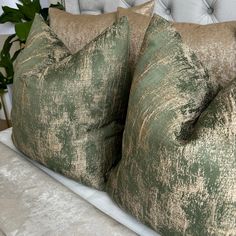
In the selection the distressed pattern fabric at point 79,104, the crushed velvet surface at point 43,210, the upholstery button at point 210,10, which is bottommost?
the crushed velvet surface at point 43,210

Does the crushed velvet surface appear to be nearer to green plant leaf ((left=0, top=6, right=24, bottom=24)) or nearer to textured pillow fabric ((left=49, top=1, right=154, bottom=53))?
textured pillow fabric ((left=49, top=1, right=154, bottom=53))

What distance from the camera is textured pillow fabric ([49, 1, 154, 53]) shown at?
1.17m

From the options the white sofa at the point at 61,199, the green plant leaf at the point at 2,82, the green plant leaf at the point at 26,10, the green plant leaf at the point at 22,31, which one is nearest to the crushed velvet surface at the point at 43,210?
the white sofa at the point at 61,199

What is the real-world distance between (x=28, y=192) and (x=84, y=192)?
17 centimetres

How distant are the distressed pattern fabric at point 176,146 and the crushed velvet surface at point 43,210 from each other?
9 centimetres

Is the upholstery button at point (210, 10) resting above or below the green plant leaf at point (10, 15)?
above

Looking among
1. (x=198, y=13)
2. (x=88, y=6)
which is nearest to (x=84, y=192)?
(x=198, y=13)

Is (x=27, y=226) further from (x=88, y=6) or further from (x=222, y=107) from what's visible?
(x=88, y=6)

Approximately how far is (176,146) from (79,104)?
0.36 m

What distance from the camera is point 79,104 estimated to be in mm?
915

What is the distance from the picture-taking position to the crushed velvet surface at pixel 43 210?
2.64ft

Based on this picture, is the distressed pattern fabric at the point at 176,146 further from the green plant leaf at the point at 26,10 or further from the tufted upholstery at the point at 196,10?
the green plant leaf at the point at 26,10

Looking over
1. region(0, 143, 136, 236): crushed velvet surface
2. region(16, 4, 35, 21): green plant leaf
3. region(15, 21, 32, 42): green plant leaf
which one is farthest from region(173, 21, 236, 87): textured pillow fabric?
region(16, 4, 35, 21): green plant leaf

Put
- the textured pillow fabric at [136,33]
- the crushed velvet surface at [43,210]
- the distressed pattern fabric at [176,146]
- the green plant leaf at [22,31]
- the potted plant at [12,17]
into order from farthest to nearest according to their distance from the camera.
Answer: the potted plant at [12,17] < the green plant leaf at [22,31] < the textured pillow fabric at [136,33] < the crushed velvet surface at [43,210] < the distressed pattern fabric at [176,146]
